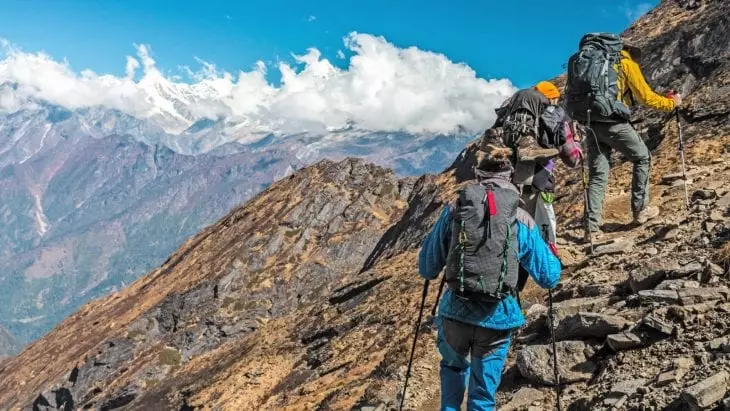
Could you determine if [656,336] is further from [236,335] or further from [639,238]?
[236,335]

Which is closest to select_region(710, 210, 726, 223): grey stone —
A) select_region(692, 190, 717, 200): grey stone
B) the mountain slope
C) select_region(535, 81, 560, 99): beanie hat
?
the mountain slope

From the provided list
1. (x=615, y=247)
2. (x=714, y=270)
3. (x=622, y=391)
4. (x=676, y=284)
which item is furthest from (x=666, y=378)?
(x=615, y=247)

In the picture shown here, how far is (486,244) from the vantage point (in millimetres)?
7039

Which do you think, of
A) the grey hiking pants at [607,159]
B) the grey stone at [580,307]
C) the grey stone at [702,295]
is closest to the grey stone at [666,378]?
the grey stone at [702,295]

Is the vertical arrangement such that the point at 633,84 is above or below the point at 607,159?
above

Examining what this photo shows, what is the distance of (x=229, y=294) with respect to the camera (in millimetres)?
77625

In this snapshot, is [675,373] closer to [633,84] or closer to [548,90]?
[548,90]

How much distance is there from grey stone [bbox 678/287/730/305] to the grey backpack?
10.4 feet

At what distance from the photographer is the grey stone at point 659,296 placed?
877 centimetres

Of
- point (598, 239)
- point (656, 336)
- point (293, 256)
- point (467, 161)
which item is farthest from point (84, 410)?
point (656, 336)

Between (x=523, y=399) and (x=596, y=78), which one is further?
(x=596, y=78)

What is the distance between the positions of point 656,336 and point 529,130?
408cm

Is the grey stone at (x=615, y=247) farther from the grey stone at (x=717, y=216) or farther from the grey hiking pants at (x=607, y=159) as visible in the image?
the grey stone at (x=717, y=216)

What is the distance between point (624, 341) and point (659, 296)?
109 centimetres
